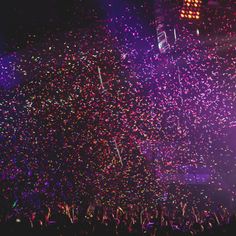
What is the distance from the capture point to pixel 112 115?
10047mm

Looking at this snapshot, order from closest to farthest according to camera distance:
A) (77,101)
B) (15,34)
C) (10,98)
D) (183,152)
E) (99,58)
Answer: (15,34)
(99,58)
(10,98)
(77,101)
(183,152)

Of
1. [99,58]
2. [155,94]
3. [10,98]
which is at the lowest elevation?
[155,94]

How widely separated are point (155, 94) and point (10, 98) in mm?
3769

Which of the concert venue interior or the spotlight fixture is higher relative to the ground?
the spotlight fixture

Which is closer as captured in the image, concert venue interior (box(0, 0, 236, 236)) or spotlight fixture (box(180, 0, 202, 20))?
spotlight fixture (box(180, 0, 202, 20))

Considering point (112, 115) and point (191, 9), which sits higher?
point (191, 9)

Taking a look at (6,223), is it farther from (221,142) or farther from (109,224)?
(221,142)

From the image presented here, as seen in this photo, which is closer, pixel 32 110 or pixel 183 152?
pixel 32 110

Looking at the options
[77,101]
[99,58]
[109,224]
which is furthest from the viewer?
[77,101]

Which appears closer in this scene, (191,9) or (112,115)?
(191,9)

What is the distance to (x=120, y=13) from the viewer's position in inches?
247

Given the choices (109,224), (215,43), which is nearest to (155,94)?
(215,43)

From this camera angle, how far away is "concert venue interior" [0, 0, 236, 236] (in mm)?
6852

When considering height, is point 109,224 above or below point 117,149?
above
